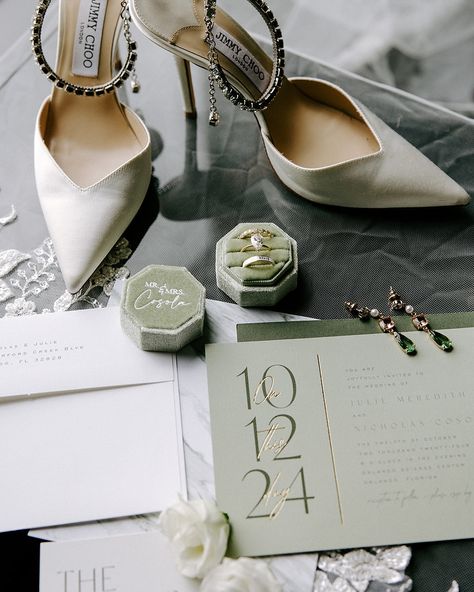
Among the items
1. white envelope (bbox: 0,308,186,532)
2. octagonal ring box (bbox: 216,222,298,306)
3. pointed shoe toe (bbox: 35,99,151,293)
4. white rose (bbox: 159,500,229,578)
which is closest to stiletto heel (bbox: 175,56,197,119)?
pointed shoe toe (bbox: 35,99,151,293)

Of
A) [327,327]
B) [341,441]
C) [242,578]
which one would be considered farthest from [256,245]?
[242,578]

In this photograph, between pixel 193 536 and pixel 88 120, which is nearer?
pixel 193 536

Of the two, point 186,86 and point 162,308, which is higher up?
point 186,86

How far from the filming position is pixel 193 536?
0.59 m

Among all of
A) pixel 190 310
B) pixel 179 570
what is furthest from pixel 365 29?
pixel 179 570

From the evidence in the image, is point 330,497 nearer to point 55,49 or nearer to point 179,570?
point 179,570

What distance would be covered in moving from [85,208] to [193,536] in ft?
1.27

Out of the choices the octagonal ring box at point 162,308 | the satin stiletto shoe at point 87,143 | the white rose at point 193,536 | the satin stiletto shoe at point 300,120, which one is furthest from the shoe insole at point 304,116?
the white rose at point 193,536

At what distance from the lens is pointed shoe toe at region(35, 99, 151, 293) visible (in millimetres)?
760

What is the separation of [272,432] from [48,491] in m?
0.23

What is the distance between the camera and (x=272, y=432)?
2.25ft

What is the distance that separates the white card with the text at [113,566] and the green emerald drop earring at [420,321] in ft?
1.17

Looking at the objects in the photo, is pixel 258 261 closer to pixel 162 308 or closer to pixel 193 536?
pixel 162 308

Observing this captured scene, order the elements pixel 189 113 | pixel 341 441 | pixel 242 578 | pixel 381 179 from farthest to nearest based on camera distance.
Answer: pixel 189 113, pixel 381 179, pixel 341 441, pixel 242 578
